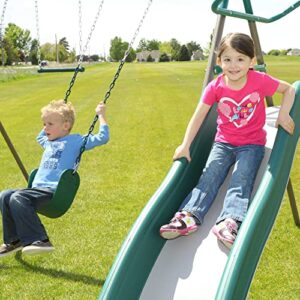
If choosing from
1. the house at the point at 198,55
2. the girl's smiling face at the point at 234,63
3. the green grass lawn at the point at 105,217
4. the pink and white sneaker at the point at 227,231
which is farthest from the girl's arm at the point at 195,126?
the house at the point at 198,55

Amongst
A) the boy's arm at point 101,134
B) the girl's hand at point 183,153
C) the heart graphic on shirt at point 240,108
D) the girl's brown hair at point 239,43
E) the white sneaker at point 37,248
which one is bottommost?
the white sneaker at point 37,248

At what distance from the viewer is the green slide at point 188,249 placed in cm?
324

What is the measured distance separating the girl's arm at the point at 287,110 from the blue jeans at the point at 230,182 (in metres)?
0.38

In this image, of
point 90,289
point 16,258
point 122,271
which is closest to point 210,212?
point 122,271

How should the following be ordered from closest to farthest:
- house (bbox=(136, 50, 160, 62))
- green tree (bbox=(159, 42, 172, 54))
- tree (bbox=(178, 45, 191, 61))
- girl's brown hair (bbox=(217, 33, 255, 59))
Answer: girl's brown hair (bbox=(217, 33, 255, 59))
tree (bbox=(178, 45, 191, 61))
house (bbox=(136, 50, 160, 62))
green tree (bbox=(159, 42, 172, 54))

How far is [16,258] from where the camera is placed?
5.49 meters

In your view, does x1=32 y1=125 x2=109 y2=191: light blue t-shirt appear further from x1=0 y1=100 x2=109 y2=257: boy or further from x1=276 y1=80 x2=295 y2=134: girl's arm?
x1=276 y1=80 x2=295 y2=134: girl's arm

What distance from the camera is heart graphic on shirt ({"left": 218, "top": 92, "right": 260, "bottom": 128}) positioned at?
4105 millimetres

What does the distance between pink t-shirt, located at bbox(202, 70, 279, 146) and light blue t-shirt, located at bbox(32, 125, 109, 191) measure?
3.07ft

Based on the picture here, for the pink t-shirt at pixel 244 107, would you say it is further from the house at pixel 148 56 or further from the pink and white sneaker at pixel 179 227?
the house at pixel 148 56

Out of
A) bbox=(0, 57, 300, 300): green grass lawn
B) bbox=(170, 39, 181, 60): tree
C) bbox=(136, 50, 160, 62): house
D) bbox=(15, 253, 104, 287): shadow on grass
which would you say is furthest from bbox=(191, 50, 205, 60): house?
bbox=(15, 253, 104, 287): shadow on grass

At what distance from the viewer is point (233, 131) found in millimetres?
4215

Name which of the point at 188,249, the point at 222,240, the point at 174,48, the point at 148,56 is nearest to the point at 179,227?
the point at 188,249

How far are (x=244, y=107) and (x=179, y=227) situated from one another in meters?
1.08
